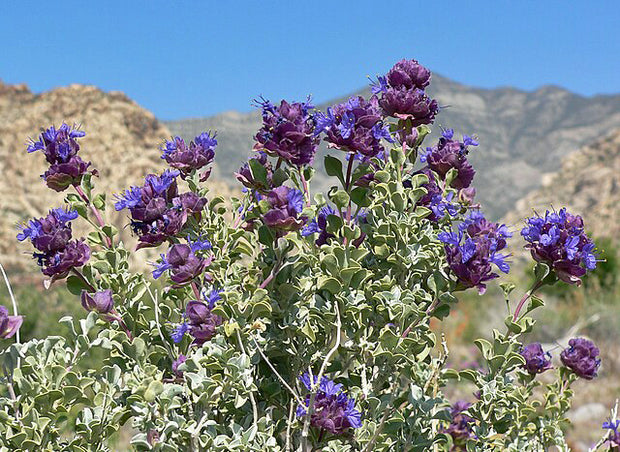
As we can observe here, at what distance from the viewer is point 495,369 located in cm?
172

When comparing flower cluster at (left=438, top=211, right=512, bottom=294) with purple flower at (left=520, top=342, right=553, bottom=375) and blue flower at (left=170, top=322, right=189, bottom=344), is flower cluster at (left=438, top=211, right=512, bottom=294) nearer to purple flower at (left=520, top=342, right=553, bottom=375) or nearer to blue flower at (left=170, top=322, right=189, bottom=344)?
purple flower at (left=520, top=342, right=553, bottom=375)

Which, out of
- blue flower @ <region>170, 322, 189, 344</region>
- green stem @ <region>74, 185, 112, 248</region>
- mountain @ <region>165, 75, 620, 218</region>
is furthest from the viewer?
mountain @ <region>165, 75, 620, 218</region>

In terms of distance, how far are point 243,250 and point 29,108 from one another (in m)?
13.8

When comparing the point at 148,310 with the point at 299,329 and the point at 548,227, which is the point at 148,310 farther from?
the point at 548,227

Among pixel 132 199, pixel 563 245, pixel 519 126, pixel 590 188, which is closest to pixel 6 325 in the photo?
pixel 132 199

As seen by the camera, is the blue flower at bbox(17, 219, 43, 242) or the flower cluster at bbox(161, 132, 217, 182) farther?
the flower cluster at bbox(161, 132, 217, 182)

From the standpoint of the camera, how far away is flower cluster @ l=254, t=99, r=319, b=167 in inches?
61.9

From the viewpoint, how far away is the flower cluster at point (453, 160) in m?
1.87

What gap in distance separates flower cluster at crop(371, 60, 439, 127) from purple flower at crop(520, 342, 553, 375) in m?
0.79

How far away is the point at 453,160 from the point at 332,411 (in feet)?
2.63

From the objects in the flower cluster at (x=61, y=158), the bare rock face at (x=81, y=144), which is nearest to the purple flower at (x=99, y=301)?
the flower cluster at (x=61, y=158)

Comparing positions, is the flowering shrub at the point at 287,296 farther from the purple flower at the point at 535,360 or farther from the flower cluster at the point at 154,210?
the purple flower at the point at 535,360

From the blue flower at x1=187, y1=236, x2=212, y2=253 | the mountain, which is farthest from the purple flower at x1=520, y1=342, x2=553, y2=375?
the mountain

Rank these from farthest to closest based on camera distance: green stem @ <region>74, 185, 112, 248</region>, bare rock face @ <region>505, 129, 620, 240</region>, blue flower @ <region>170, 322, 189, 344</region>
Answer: bare rock face @ <region>505, 129, 620, 240</region> < green stem @ <region>74, 185, 112, 248</region> < blue flower @ <region>170, 322, 189, 344</region>
